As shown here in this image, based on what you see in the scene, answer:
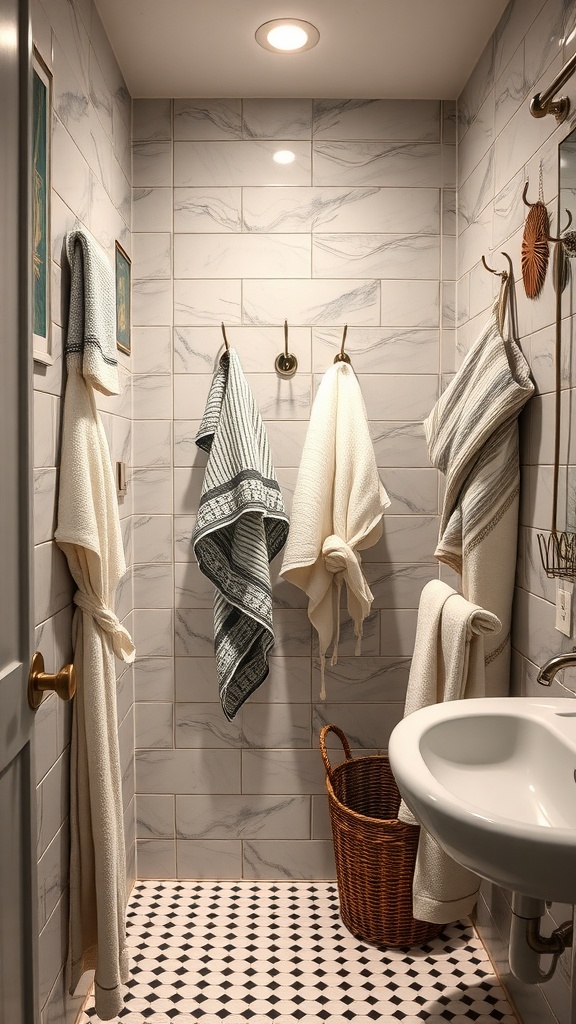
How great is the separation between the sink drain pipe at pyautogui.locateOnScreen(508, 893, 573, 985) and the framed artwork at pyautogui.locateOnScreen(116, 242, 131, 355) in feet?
5.51

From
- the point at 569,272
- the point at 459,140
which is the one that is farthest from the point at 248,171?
the point at 569,272

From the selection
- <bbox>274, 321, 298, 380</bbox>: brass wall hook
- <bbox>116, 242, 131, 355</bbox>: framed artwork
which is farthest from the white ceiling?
<bbox>274, 321, 298, 380</bbox>: brass wall hook

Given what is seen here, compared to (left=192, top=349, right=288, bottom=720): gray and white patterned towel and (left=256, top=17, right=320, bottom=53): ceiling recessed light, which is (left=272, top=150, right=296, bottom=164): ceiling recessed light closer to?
(left=256, top=17, right=320, bottom=53): ceiling recessed light

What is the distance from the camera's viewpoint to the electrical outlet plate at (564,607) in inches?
59.1

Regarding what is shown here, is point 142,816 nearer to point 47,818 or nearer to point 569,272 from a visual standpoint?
point 47,818

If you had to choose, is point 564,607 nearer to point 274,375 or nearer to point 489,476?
point 489,476

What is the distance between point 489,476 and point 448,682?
50cm

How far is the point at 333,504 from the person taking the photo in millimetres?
2254

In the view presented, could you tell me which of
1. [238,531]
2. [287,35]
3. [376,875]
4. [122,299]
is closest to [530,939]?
[376,875]

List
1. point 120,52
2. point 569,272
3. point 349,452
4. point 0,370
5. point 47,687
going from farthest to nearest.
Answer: point 349,452, point 120,52, point 569,272, point 47,687, point 0,370

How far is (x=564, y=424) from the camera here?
1520 millimetres

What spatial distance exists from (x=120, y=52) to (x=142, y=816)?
2274 millimetres

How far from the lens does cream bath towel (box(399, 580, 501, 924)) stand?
1775 mm

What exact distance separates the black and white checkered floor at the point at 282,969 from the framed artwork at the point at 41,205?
155cm
